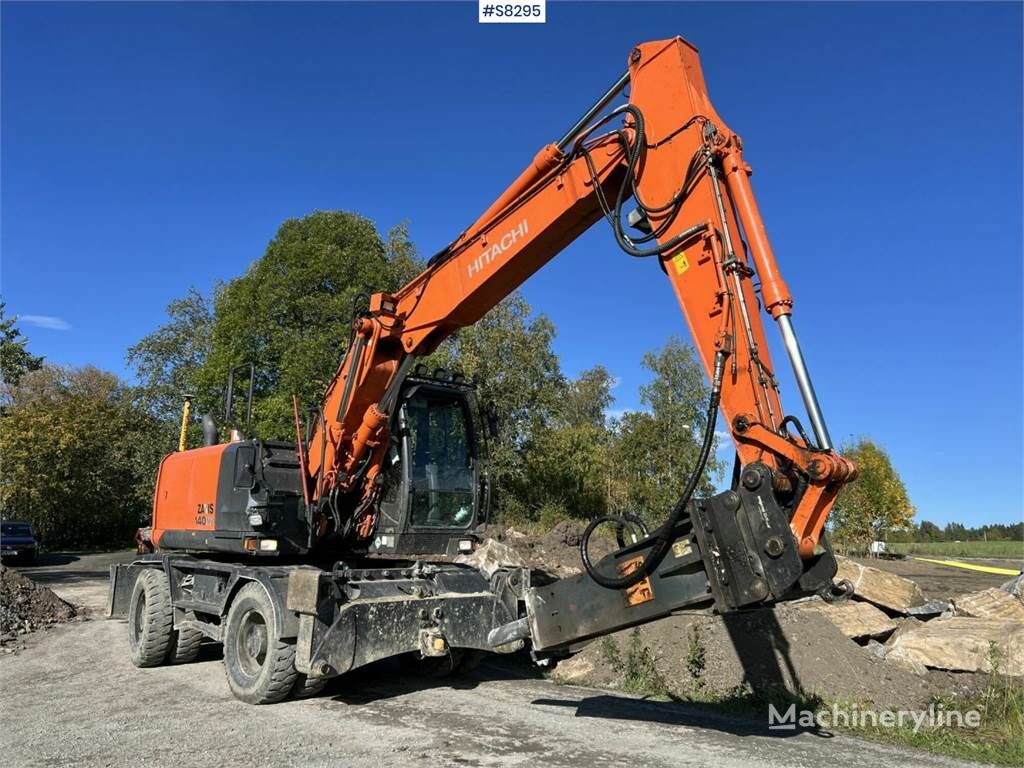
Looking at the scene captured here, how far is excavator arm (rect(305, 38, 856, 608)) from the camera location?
13.2 feet

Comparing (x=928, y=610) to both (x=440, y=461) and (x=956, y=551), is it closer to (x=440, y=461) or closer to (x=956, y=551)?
(x=440, y=461)

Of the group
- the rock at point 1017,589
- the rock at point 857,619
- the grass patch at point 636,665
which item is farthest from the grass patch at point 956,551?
the grass patch at point 636,665

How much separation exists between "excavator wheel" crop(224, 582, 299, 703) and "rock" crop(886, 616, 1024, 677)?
21.2 ft

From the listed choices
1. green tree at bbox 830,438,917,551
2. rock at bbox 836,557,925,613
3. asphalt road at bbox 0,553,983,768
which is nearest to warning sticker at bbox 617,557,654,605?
asphalt road at bbox 0,553,983,768

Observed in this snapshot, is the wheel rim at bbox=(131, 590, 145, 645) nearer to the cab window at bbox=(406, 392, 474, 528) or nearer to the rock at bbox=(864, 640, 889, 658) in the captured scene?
the cab window at bbox=(406, 392, 474, 528)

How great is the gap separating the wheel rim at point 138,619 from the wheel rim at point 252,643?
8.77 feet

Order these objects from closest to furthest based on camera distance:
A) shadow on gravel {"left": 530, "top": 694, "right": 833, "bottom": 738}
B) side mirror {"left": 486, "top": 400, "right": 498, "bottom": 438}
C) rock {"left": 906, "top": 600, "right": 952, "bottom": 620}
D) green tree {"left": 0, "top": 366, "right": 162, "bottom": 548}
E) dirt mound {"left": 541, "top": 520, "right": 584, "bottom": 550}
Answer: shadow on gravel {"left": 530, "top": 694, "right": 833, "bottom": 738} → side mirror {"left": 486, "top": 400, "right": 498, "bottom": 438} → rock {"left": 906, "top": 600, "right": 952, "bottom": 620} → dirt mound {"left": 541, "top": 520, "right": 584, "bottom": 550} → green tree {"left": 0, "top": 366, "right": 162, "bottom": 548}

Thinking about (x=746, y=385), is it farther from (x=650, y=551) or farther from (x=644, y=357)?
(x=644, y=357)

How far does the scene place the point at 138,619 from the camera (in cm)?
912

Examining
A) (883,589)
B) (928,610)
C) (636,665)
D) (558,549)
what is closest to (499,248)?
(636,665)

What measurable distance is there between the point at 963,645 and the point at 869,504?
61.4 ft

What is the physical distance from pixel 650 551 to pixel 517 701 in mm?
2979

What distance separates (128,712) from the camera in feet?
20.9

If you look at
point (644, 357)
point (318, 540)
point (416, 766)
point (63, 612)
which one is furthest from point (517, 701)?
point (644, 357)
